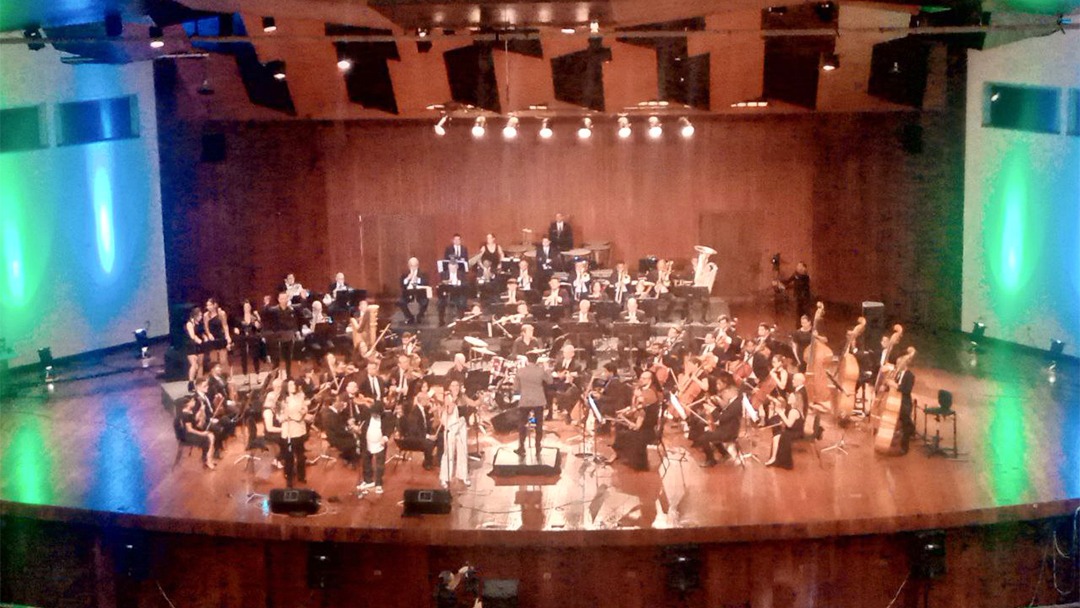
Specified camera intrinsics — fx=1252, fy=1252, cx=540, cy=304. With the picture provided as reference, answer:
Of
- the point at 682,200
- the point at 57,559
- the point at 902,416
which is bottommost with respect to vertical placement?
the point at 57,559

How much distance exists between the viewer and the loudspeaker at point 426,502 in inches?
427

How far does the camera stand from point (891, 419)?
480 inches

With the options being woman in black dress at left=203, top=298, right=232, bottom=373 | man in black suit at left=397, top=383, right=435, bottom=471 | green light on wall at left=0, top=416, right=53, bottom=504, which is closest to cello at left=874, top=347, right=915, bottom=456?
man in black suit at left=397, top=383, right=435, bottom=471

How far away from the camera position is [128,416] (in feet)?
46.2

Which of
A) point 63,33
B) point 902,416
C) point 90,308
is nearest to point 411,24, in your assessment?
point 63,33

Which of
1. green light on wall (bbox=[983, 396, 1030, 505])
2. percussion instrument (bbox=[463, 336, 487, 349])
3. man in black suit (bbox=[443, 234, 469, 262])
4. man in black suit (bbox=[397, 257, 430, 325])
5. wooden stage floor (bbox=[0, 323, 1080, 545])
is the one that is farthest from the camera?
man in black suit (bbox=[443, 234, 469, 262])

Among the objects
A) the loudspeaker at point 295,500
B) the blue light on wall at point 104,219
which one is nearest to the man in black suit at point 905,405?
the loudspeaker at point 295,500

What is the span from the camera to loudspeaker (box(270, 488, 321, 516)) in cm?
1101

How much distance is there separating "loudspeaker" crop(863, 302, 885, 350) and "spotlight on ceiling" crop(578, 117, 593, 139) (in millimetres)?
5109

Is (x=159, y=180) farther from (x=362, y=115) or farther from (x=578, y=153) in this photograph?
(x=578, y=153)

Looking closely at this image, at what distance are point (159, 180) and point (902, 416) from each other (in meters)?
11.4

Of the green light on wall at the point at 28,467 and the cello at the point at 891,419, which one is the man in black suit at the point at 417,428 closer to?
the green light on wall at the point at 28,467

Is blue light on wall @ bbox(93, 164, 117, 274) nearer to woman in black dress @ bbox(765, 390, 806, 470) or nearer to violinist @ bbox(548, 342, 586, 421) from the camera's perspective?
violinist @ bbox(548, 342, 586, 421)

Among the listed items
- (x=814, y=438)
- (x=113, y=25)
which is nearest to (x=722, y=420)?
(x=814, y=438)
